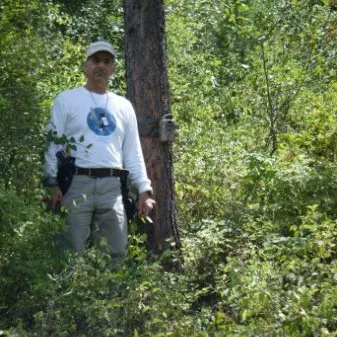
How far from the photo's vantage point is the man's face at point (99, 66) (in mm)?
7164

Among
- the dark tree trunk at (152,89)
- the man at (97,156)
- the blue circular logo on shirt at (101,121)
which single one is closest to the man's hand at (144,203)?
the man at (97,156)

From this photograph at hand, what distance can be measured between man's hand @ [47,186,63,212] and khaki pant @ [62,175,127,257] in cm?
7

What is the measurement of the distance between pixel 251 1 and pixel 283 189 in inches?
133

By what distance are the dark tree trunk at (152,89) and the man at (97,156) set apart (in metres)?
0.78

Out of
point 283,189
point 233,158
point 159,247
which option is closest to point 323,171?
point 283,189

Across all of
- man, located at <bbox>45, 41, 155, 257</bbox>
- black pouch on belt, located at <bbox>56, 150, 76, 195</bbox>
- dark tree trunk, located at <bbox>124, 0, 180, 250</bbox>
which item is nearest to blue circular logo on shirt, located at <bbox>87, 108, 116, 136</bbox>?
man, located at <bbox>45, 41, 155, 257</bbox>

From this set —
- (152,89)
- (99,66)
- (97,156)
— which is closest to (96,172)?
(97,156)

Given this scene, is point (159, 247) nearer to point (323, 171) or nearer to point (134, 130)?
point (134, 130)

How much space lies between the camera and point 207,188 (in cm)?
942

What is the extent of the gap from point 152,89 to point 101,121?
1152mm

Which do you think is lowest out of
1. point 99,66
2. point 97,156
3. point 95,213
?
point 95,213

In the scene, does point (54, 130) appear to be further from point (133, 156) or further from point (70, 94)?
point (133, 156)

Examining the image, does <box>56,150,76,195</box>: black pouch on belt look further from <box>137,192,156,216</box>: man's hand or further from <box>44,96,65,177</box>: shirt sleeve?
<box>137,192,156,216</box>: man's hand

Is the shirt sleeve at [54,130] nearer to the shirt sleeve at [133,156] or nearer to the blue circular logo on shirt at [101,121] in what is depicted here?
the blue circular logo on shirt at [101,121]
